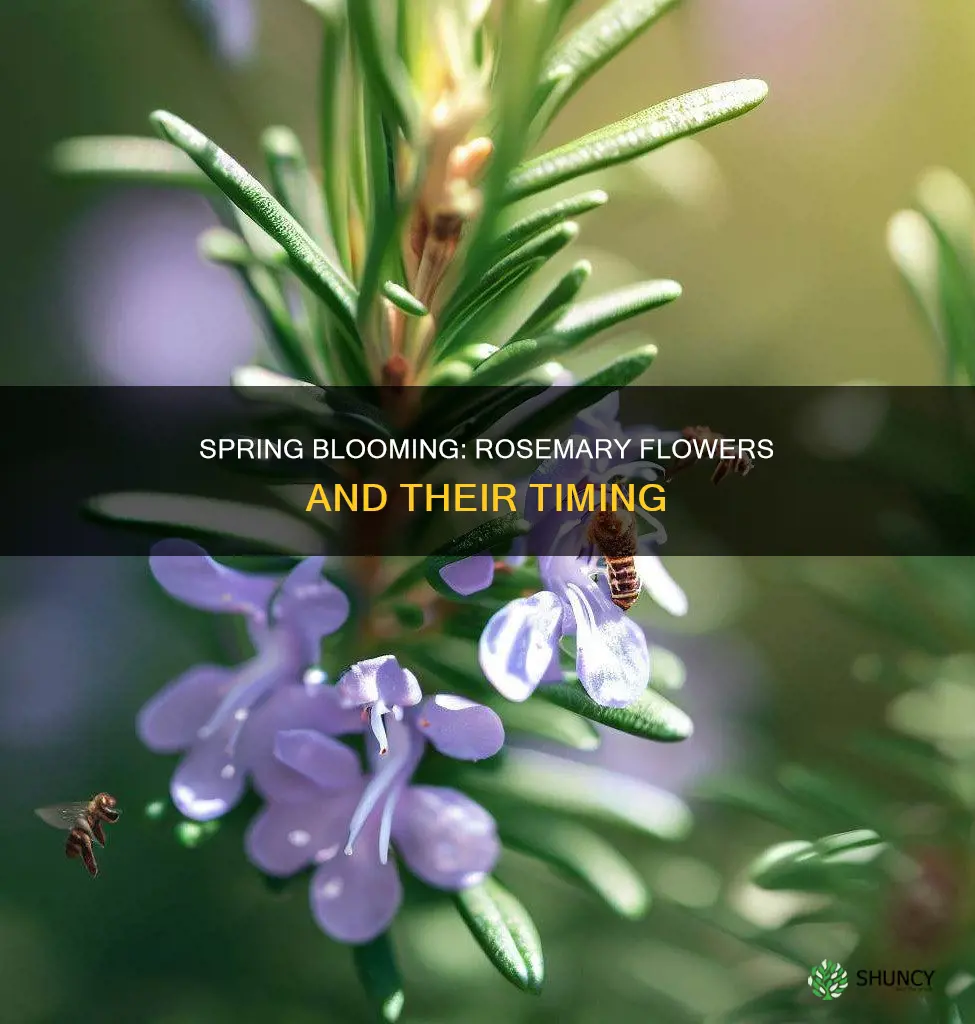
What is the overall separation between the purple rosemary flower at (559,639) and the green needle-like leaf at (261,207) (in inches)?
8.0

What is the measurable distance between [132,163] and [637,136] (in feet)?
1.30

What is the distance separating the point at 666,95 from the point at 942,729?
724 millimetres

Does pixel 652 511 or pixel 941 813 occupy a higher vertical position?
pixel 652 511

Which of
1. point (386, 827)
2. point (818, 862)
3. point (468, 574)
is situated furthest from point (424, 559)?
point (818, 862)

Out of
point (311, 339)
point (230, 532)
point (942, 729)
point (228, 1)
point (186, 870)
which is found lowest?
point (186, 870)

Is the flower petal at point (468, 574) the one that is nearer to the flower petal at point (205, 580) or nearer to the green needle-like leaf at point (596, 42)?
the flower petal at point (205, 580)

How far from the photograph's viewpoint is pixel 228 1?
86 centimetres

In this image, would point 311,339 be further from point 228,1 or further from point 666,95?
point 666,95

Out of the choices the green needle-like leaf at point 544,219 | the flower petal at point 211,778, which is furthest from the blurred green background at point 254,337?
the green needle-like leaf at point 544,219

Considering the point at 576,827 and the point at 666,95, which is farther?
the point at 666,95

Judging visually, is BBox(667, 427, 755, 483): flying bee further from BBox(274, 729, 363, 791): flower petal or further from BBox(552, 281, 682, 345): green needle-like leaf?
BBox(274, 729, 363, 791): flower petal

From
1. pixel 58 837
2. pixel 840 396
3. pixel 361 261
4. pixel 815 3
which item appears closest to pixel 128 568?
pixel 58 837

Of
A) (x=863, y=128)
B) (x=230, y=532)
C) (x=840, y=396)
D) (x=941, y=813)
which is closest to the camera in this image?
(x=230, y=532)

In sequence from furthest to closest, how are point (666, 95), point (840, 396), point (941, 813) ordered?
1. point (666, 95)
2. point (840, 396)
3. point (941, 813)
